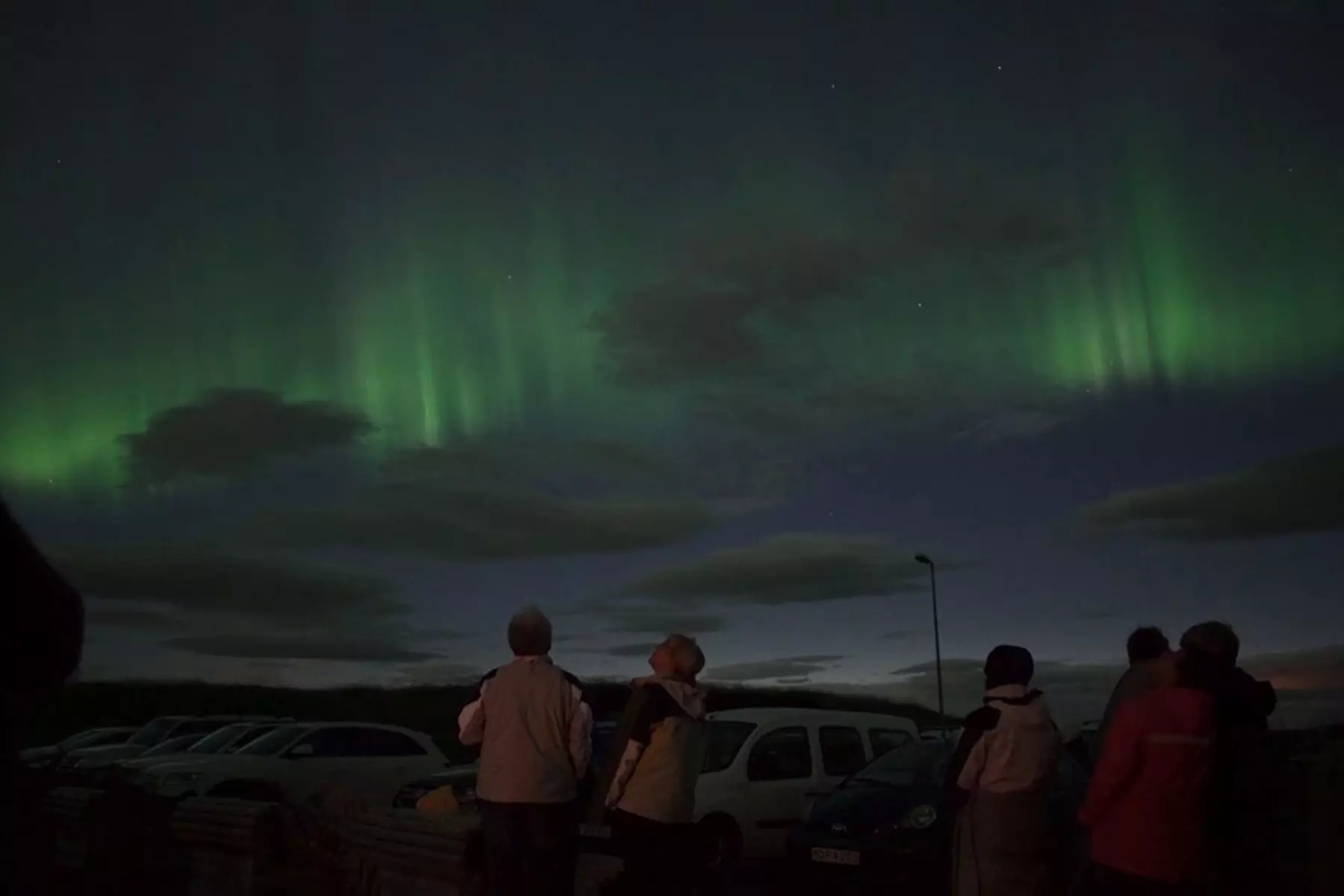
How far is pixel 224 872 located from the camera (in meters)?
7.34

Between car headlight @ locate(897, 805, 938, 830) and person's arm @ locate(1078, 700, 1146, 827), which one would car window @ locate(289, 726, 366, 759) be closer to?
car headlight @ locate(897, 805, 938, 830)

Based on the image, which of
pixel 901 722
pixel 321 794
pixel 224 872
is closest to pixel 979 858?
pixel 321 794

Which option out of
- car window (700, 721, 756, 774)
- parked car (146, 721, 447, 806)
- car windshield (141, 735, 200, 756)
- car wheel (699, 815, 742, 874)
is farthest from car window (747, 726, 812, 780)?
car windshield (141, 735, 200, 756)

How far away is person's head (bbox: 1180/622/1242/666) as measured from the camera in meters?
5.49

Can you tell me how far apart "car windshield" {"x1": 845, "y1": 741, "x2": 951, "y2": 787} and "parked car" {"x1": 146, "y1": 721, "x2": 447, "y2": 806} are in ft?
21.7

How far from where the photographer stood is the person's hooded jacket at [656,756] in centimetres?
613

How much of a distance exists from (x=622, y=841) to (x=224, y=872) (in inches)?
101

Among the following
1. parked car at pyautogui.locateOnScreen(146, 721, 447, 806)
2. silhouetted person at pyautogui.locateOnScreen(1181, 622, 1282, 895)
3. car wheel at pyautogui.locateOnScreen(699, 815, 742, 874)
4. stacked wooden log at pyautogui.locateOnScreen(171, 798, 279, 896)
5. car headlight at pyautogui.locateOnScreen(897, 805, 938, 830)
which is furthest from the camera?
parked car at pyautogui.locateOnScreen(146, 721, 447, 806)

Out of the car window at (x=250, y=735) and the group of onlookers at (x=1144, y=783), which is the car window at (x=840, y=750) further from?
the car window at (x=250, y=735)

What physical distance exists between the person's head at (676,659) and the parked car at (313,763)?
10.3 metres

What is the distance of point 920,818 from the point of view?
1016 centimetres

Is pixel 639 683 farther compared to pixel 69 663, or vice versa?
pixel 639 683

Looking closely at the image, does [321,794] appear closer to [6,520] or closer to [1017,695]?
[1017,695]

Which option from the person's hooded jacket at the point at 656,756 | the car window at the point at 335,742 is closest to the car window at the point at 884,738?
the car window at the point at 335,742
